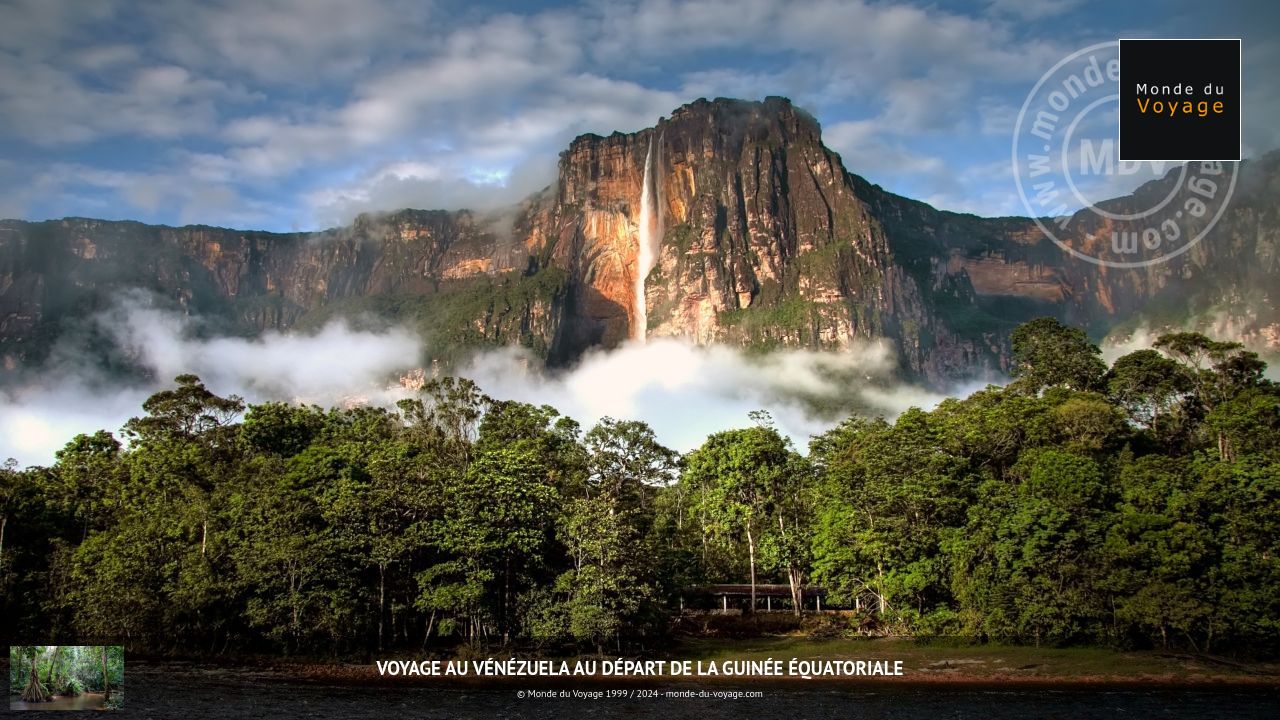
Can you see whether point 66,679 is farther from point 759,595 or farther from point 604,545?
point 759,595

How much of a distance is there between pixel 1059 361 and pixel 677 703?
2406 inches

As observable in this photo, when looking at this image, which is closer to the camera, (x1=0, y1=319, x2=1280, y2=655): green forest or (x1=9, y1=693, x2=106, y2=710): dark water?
(x1=9, y1=693, x2=106, y2=710): dark water

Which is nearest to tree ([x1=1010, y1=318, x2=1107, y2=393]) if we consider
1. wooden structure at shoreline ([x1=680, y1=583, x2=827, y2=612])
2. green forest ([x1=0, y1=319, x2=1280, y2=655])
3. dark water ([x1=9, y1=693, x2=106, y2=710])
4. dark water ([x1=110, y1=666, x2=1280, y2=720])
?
green forest ([x1=0, y1=319, x2=1280, y2=655])

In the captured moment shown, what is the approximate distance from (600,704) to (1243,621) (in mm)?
34570

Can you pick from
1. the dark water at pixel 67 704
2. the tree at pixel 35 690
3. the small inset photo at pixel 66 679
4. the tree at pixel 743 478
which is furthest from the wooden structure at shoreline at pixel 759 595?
the tree at pixel 35 690

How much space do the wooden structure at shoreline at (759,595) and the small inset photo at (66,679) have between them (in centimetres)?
4080

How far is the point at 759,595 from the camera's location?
75875 millimetres

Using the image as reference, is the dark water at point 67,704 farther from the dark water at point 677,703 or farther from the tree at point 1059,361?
the tree at point 1059,361

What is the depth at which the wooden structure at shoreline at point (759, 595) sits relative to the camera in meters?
72.7

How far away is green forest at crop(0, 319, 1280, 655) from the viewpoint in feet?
166

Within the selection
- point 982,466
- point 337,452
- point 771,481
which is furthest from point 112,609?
point 982,466

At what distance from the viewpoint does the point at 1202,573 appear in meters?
49.8

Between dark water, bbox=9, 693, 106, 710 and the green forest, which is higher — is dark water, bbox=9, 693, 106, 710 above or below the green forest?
below

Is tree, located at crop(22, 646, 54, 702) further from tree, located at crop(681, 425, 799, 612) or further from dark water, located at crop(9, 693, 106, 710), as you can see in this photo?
tree, located at crop(681, 425, 799, 612)
